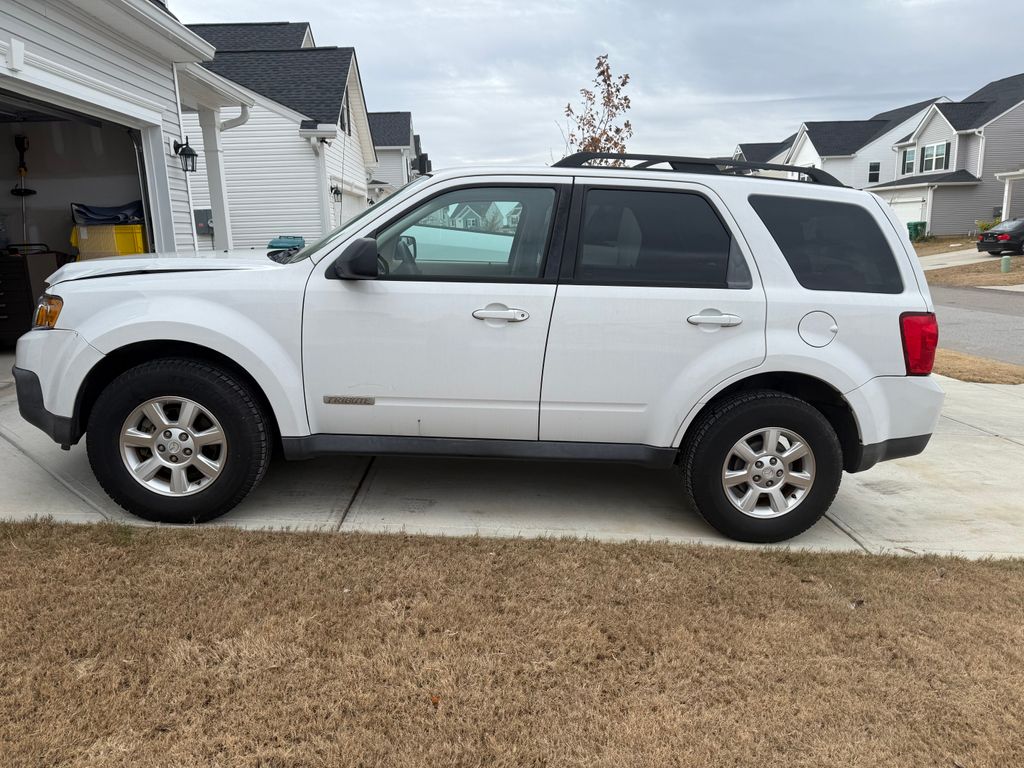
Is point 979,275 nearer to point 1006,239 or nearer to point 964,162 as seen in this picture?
point 1006,239

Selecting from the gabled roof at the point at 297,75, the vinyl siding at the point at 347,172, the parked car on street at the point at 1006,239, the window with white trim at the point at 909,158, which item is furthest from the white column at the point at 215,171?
the window with white trim at the point at 909,158

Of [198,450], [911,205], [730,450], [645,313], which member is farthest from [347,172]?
[911,205]

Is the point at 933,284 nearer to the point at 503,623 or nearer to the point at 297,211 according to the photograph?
the point at 297,211

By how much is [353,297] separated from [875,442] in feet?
9.27

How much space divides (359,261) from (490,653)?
75.2 inches

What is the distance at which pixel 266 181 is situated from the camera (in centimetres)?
1922

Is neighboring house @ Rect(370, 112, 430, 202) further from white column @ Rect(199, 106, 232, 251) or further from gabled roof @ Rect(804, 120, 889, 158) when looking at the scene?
gabled roof @ Rect(804, 120, 889, 158)

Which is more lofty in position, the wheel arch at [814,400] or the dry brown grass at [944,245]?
the wheel arch at [814,400]

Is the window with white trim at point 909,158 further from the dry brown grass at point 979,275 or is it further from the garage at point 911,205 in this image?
the dry brown grass at point 979,275

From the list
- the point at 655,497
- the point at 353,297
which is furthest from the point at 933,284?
the point at 353,297

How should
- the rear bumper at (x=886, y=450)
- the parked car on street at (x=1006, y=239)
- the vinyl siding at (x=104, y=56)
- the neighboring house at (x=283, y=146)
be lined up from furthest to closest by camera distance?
the parked car on street at (x=1006, y=239) → the neighboring house at (x=283, y=146) → the vinyl siding at (x=104, y=56) → the rear bumper at (x=886, y=450)

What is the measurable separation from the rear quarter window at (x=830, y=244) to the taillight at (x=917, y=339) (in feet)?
0.57

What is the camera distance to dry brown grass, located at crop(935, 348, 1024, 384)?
28.5ft

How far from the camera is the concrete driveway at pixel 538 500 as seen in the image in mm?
4062
